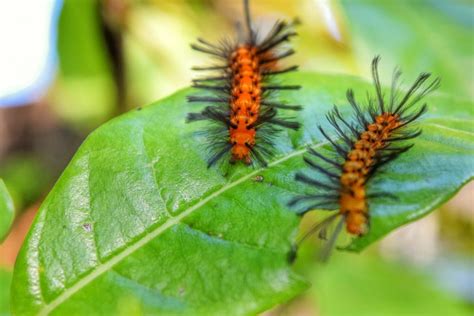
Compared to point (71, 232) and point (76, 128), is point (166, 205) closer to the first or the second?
point (71, 232)

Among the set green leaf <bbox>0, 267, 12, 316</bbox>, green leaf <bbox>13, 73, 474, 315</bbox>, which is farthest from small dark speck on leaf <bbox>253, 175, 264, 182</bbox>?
green leaf <bbox>0, 267, 12, 316</bbox>

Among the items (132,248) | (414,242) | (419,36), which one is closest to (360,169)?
(132,248)

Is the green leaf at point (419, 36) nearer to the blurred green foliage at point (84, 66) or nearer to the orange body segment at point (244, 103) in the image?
the orange body segment at point (244, 103)

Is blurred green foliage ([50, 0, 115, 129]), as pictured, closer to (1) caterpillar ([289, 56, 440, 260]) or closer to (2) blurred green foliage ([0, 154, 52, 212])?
(2) blurred green foliage ([0, 154, 52, 212])

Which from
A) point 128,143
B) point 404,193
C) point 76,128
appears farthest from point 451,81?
point 76,128

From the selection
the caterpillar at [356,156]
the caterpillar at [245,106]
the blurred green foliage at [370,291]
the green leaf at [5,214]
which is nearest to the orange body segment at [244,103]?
the caterpillar at [245,106]
